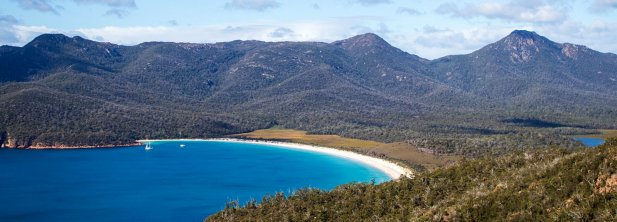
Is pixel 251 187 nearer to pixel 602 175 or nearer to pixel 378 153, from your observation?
pixel 378 153

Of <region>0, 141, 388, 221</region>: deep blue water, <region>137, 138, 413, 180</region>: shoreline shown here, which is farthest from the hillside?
<region>137, 138, 413, 180</region>: shoreline

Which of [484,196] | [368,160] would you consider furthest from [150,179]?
[484,196]

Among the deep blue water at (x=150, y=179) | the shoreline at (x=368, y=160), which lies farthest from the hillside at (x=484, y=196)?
the shoreline at (x=368, y=160)

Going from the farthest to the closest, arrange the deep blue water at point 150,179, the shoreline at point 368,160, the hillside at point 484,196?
the shoreline at point 368,160 < the deep blue water at point 150,179 < the hillside at point 484,196

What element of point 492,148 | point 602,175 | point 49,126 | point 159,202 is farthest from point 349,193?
point 49,126

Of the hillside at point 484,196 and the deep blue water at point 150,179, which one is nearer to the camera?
the hillside at point 484,196

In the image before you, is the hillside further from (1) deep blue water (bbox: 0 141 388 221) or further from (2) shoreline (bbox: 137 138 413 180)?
(2) shoreline (bbox: 137 138 413 180)

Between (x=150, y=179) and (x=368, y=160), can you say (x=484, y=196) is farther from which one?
(x=368, y=160)

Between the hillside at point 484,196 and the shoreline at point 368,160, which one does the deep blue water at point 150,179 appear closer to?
the shoreline at point 368,160
